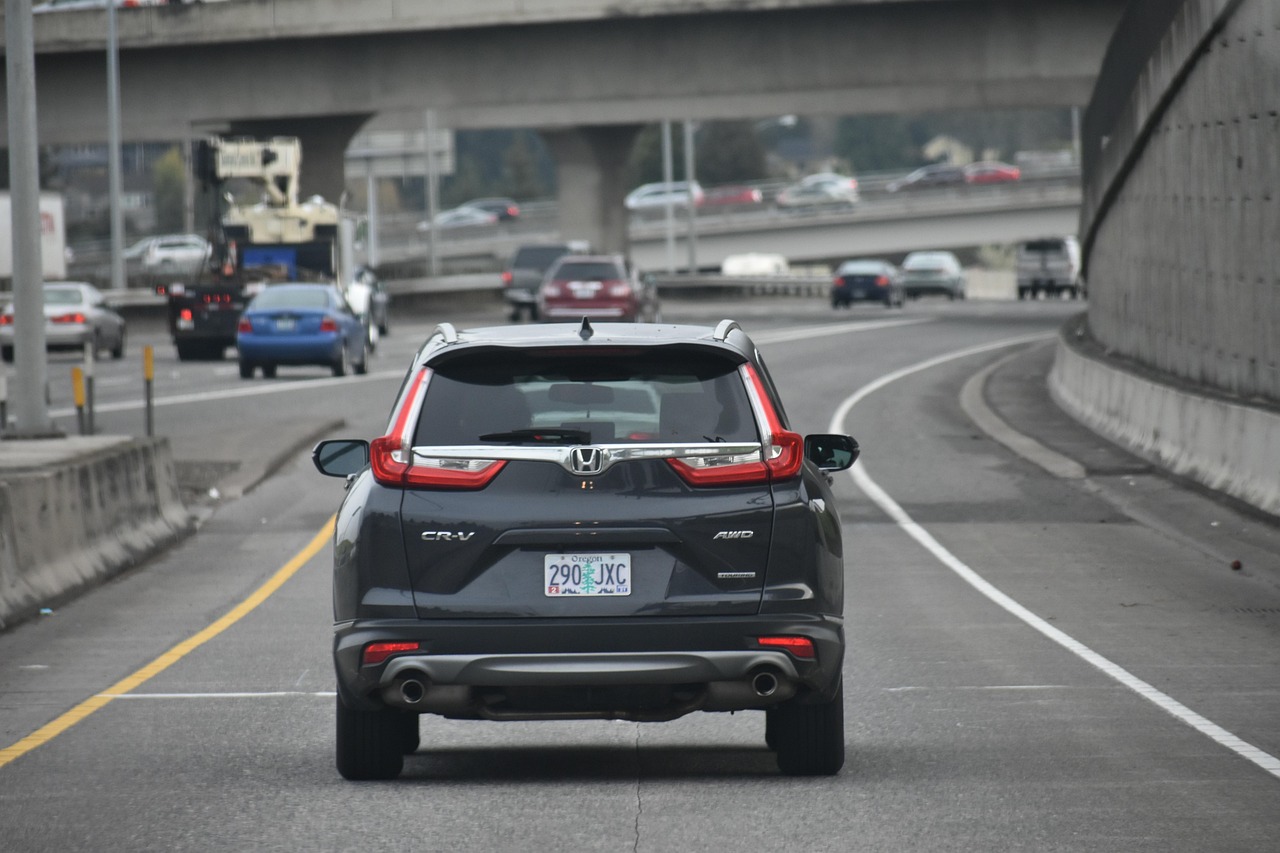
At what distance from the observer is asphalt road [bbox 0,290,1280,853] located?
753 centimetres

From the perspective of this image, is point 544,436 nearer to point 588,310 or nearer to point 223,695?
point 223,695

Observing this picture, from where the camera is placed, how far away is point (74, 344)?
44.9 meters

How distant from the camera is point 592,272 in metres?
48.2

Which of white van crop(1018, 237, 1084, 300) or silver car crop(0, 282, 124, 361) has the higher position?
white van crop(1018, 237, 1084, 300)

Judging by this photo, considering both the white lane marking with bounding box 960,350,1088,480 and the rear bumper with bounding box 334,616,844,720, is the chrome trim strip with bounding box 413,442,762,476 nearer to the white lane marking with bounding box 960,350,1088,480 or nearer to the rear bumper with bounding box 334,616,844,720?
the rear bumper with bounding box 334,616,844,720

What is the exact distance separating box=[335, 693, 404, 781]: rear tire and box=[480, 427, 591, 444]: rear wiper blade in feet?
3.94

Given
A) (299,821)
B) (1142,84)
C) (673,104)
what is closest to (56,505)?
(299,821)

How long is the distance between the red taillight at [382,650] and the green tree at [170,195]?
511ft

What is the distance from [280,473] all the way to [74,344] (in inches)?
871

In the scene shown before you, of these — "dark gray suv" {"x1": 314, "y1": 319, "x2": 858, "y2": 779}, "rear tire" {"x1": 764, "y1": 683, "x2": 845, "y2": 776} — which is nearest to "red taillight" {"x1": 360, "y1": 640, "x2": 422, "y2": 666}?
"dark gray suv" {"x1": 314, "y1": 319, "x2": 858, "y2": 779}

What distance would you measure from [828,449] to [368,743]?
2.19 metres

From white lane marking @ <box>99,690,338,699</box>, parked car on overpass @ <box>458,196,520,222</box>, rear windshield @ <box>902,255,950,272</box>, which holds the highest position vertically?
parked car on overpass @ <box>458,196,520,222</box>

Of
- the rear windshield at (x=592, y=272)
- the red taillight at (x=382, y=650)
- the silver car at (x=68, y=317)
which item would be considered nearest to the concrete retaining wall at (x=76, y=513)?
the red taillight at (x=382, y=650)

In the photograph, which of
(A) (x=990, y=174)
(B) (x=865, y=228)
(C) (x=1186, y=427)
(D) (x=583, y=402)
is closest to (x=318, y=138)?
(C) (x=1186, y=427)
